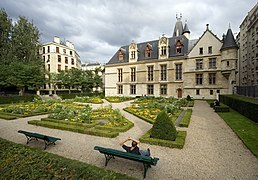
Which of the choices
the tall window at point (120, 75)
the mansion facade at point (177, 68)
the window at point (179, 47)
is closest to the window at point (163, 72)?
the mansion facade at point (177, 68)

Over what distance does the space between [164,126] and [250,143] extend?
13.8 ft

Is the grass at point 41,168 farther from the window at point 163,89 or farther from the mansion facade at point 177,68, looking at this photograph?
the window at point 163,89

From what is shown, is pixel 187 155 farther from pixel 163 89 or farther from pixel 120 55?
pixel 120 55

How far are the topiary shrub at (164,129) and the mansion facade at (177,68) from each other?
25906mm

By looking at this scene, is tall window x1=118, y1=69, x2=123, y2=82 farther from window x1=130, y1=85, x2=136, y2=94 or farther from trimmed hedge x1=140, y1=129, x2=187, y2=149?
trimmed hedge x1=140, y1=129, x2=187, y2=149

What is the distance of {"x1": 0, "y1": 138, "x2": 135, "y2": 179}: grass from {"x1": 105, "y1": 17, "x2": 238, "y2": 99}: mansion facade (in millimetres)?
30620

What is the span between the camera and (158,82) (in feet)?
114

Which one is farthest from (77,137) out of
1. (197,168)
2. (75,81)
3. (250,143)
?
(75,81)

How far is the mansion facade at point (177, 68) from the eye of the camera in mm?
28297

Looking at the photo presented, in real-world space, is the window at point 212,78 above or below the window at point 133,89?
above

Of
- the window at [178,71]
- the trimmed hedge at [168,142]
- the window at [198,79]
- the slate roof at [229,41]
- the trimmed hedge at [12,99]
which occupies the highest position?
the slate roof at [229,41]

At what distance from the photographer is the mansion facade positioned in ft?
92.8

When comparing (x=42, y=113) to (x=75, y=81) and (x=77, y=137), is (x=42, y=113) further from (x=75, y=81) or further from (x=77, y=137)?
(x=75, y=81)

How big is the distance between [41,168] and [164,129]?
553 cm
